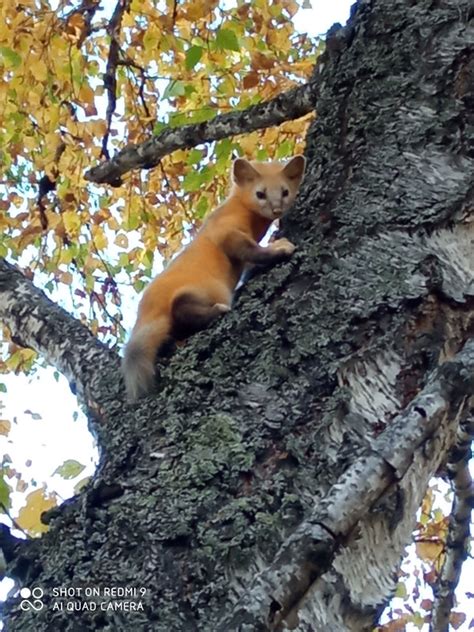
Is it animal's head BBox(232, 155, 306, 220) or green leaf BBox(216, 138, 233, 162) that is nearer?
green leaf BBox(216, 138, 233, 162)

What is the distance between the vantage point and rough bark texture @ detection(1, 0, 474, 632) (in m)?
1.60

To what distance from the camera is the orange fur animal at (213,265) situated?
8.79 feet

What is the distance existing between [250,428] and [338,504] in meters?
0.45

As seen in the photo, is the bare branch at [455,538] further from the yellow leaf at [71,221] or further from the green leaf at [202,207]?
the yellow leaf at [71,221]

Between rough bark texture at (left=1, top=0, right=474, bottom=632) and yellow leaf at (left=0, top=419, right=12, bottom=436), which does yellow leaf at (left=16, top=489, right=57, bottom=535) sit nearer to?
rough bark texture at (left=1, top=0, right=474, bottom=632)

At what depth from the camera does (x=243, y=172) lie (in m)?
5.16

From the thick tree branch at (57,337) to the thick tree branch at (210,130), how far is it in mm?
603

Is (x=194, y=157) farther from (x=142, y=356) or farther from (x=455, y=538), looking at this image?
(x=455, y=538)

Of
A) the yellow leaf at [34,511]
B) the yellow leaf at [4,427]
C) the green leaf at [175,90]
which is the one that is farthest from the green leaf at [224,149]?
the yellow leaf at [4,427]

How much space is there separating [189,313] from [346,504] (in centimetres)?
196

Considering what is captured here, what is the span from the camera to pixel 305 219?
2467 mm

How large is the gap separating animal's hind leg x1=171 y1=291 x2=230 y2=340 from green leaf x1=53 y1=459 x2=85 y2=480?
68cm

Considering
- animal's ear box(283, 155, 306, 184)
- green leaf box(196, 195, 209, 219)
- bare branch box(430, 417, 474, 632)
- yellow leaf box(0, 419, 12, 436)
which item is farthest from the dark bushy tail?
yellow leaf box(0, 419, 12, 436)

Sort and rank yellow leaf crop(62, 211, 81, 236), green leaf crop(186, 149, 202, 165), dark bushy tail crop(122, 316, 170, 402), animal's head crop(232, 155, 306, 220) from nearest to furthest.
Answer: dark bushy tail crop(122, 316, 170, 402) < animal's head crop(232, 155, 306, 220) < green leaf crop(186, 149, 202, 165) < yellow leaf crop(62, 211, 81, 236)
